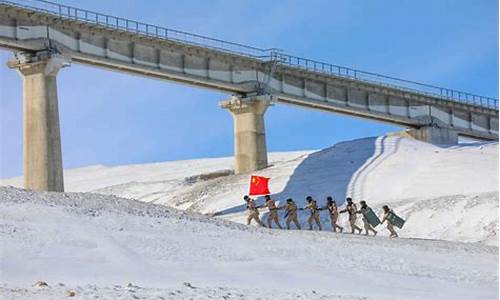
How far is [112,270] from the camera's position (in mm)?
18219

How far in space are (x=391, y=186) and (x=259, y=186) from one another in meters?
6.50

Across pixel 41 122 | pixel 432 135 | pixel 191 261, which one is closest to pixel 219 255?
pixel 191 261

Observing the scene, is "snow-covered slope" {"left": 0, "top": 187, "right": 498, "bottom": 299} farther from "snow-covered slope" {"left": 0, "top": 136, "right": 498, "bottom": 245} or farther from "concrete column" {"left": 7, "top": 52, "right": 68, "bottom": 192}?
"concrete column" {"left": 7, "top": 52, "right": 68, "bottom": 192}

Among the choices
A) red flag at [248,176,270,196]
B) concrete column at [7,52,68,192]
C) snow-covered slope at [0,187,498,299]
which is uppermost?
concrete column at [7,52,68,192]

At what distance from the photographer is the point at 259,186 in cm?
5350

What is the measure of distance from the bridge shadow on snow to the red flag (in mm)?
441

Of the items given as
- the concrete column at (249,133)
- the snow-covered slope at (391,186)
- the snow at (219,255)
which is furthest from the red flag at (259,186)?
the concrete column at (249,133)

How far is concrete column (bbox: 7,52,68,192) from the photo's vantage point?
52.0 m

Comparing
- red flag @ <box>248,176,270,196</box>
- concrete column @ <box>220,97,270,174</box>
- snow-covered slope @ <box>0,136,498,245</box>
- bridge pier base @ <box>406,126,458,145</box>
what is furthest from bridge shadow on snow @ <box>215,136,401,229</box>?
bridge pier base @ <box>406,126,458,145</box>

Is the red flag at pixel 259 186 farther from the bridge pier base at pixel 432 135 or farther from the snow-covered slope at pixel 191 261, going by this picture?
the bridge pier base at pixel 432 135

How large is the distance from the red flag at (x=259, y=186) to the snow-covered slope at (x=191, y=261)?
22.0m

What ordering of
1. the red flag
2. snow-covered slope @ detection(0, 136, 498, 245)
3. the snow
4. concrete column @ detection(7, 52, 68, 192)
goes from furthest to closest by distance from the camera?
concrete column @ detection(7, 52, 68, 192) < the red flag < snow-covered slope @ detection(0, 136, 498, 245) < the snow

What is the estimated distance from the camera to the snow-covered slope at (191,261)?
55.9 ft

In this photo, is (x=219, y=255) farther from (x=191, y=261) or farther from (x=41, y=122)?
(x=41, y=122)
